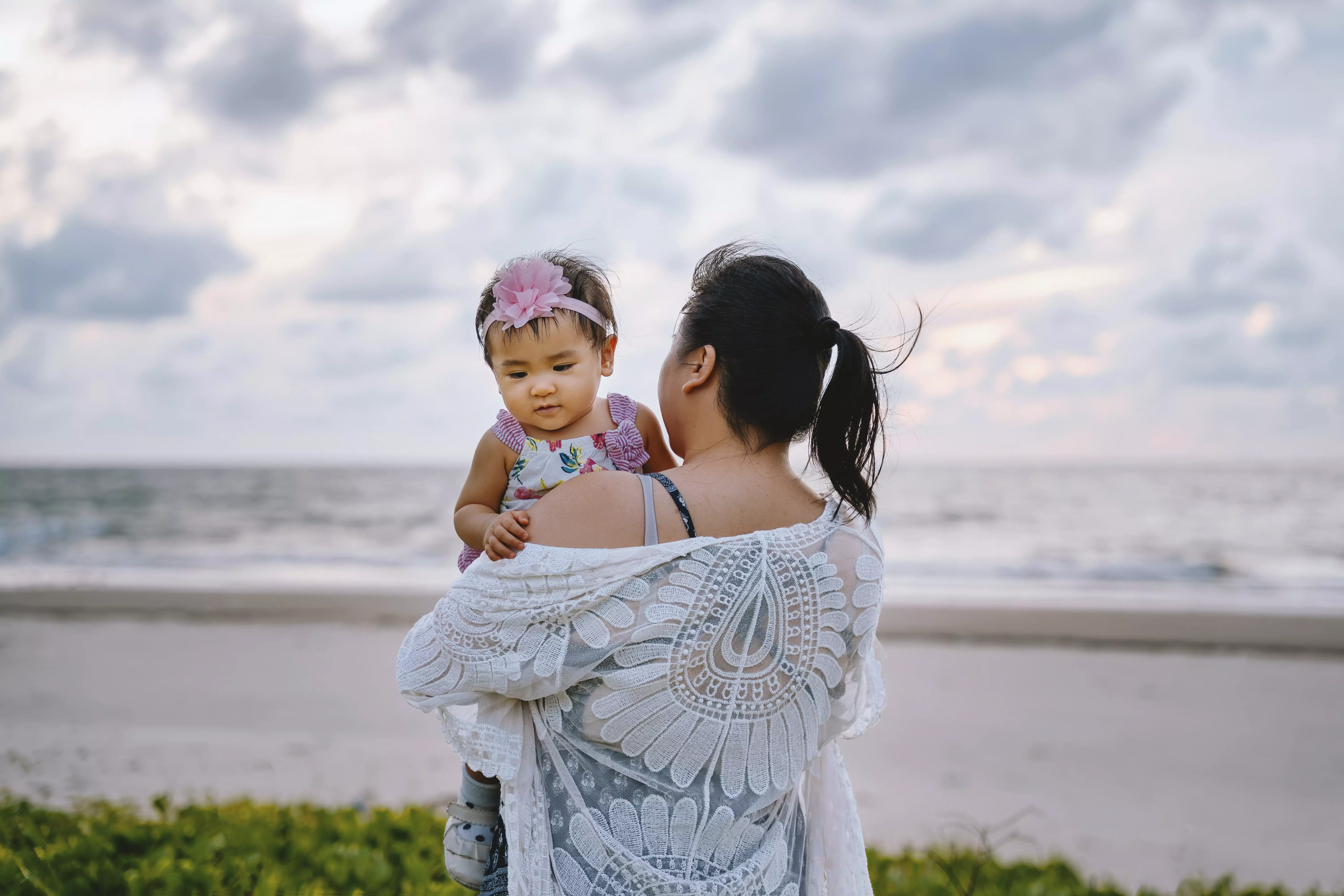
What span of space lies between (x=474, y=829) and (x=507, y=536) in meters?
0.64

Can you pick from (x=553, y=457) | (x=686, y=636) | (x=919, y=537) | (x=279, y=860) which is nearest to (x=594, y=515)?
(x=686, y=636)

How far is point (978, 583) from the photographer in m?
12.8

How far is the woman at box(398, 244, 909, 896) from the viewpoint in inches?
57.6

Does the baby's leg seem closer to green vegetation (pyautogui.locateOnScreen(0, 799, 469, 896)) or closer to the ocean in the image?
green vegetation (pyautogui.locateOnScreen(0, 799, 469, 896))

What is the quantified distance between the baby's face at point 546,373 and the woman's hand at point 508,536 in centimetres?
47

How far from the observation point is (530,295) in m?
1.99

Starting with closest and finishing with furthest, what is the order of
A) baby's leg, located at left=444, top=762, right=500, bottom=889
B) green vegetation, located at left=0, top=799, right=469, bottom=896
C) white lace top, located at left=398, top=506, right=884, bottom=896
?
1. white lace top, located at left=398, top=506, right=884, bottom=896
2. baby's leg, located at left=444, top=762, right=500, bottom=889
3. green vegetation, located at left=0, top=799, right=469, bottom=896

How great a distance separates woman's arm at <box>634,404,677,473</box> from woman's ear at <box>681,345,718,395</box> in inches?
18.4

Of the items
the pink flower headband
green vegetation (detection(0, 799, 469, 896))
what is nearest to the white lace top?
the pink flower headband

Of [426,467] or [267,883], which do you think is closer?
[267,883]

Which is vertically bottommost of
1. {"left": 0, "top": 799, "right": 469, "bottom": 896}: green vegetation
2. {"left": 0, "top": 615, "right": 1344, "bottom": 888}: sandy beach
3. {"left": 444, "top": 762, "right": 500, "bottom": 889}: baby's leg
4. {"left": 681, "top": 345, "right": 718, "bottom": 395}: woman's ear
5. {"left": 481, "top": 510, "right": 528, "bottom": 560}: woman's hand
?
{"left": 0, "top": 615, "right": 1344, "bottom": 888}: sandy beach

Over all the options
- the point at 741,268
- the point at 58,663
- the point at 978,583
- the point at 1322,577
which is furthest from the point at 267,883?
the point at 1322,577

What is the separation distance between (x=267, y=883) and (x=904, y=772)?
156 inches

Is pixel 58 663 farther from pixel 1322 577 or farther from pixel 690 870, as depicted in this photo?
pixel 1322 577
